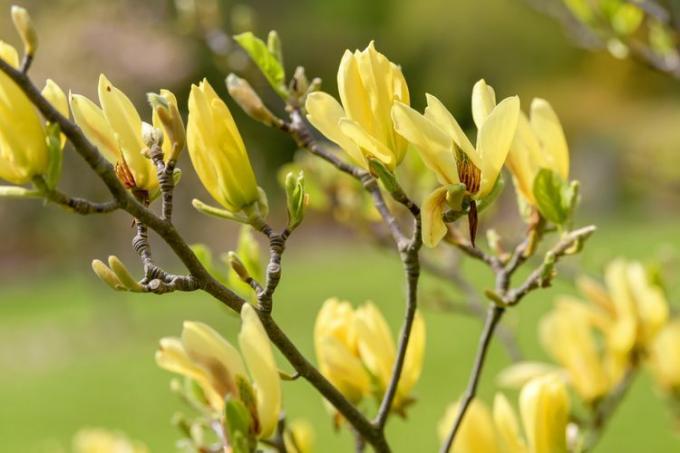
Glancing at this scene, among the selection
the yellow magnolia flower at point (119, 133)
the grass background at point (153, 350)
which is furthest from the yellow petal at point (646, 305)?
the grass background at point (153, 350)

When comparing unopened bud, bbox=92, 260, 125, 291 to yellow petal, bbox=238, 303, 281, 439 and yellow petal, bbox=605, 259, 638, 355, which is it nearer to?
yellow petal, bbox=238, 303, 281, 439

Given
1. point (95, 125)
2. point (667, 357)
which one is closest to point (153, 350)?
point (667, 357)

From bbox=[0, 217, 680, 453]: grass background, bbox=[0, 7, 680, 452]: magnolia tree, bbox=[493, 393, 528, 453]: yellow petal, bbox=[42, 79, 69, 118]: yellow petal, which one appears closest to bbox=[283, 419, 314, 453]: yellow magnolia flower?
bbox=[0, 7, 680, 452]: magnolia tree

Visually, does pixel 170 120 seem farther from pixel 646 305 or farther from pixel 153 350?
pixel 153 350

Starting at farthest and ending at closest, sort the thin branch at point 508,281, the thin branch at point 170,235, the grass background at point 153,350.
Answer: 1. the grass background at point 153,350
2. the thin branch at point 508,281
3. the thin branch at point 170,235

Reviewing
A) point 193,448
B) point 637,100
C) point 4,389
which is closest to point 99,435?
point 193,448

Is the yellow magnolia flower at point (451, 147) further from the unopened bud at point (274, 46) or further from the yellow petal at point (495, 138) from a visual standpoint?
the unopened bud at point (274, 46)

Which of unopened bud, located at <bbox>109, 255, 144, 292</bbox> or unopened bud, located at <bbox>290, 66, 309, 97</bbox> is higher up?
unopened bud, located at <bbox>290, 66, 309, 97</bbox>
